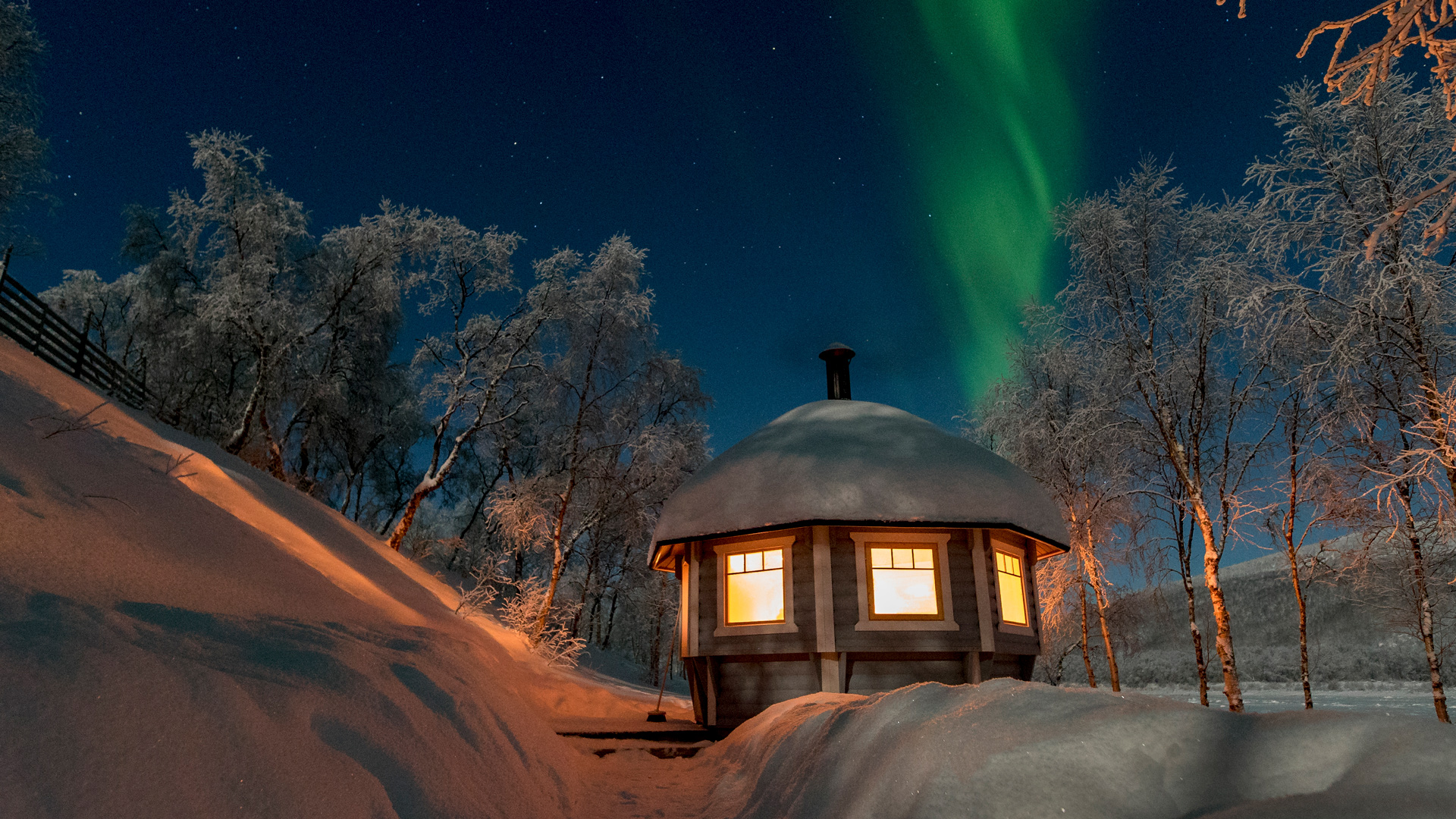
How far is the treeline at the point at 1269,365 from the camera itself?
10.3 metres

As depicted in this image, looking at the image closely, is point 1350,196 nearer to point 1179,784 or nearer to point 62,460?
point 1179,784

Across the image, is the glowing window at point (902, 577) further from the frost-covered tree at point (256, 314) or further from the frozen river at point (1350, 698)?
the frost-covered tree at point (256, 314)

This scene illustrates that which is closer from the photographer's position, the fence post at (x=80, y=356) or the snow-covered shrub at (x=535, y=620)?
the snow-covered shrub at (x=535, y=620)

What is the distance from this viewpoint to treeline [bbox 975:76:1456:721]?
10.3 m

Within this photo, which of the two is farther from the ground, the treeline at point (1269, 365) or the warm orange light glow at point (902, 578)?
the treeline at point (1269, 365)

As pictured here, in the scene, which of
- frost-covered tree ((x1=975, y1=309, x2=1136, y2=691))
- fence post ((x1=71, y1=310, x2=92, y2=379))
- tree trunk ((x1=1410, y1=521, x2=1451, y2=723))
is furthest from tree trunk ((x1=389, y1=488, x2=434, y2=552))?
tree trunk ((x1=1410, y1=521, x2=1451, y2=723))

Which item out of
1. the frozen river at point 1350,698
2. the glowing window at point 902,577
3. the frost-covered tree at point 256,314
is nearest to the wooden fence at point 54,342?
the frost-covered tree at point 256,314

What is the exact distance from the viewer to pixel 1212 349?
1455 centimetres

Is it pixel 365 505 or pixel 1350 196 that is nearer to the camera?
pixel 1350 196

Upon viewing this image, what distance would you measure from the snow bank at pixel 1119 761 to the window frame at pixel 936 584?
22.4 feet

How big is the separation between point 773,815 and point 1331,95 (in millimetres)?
15217

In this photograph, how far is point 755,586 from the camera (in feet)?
38.1

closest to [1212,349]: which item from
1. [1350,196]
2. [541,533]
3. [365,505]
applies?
[1350,196]

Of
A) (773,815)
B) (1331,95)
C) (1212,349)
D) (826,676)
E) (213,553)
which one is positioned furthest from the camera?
(1212,349)
